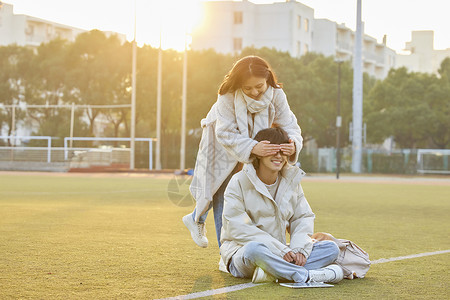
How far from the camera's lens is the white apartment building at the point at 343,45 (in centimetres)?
8088

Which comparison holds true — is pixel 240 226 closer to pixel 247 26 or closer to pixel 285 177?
pixel 285 177

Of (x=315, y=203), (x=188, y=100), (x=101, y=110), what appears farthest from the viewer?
(x=101, y=110)

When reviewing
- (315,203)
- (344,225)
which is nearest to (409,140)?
(315,203)

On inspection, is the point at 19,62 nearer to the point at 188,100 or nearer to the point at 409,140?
the point at 188,100

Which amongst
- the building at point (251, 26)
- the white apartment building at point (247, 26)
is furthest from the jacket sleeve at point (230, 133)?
the white apartment building at point (247, 26)

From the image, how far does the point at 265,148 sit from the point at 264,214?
47cm

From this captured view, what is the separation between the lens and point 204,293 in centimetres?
495

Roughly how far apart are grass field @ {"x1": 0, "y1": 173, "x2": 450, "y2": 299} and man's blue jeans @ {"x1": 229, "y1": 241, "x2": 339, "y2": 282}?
115mm

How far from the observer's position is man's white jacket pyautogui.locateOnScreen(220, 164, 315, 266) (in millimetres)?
5344

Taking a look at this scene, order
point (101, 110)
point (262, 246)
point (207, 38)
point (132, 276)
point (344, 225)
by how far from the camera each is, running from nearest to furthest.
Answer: point (262, 246)
point (132, 276)
point (344, 225)
point (101, 110)
point (207, 38)

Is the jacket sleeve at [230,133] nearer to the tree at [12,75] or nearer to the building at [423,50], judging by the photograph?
the tree at [12,75]

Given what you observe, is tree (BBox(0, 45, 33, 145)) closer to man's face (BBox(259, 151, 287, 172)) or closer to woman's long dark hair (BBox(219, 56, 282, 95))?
woman's long dark hair (BBox(219, 56, 282, 95))

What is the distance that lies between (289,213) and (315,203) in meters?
10.7

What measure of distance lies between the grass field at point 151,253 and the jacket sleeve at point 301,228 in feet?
1.10
